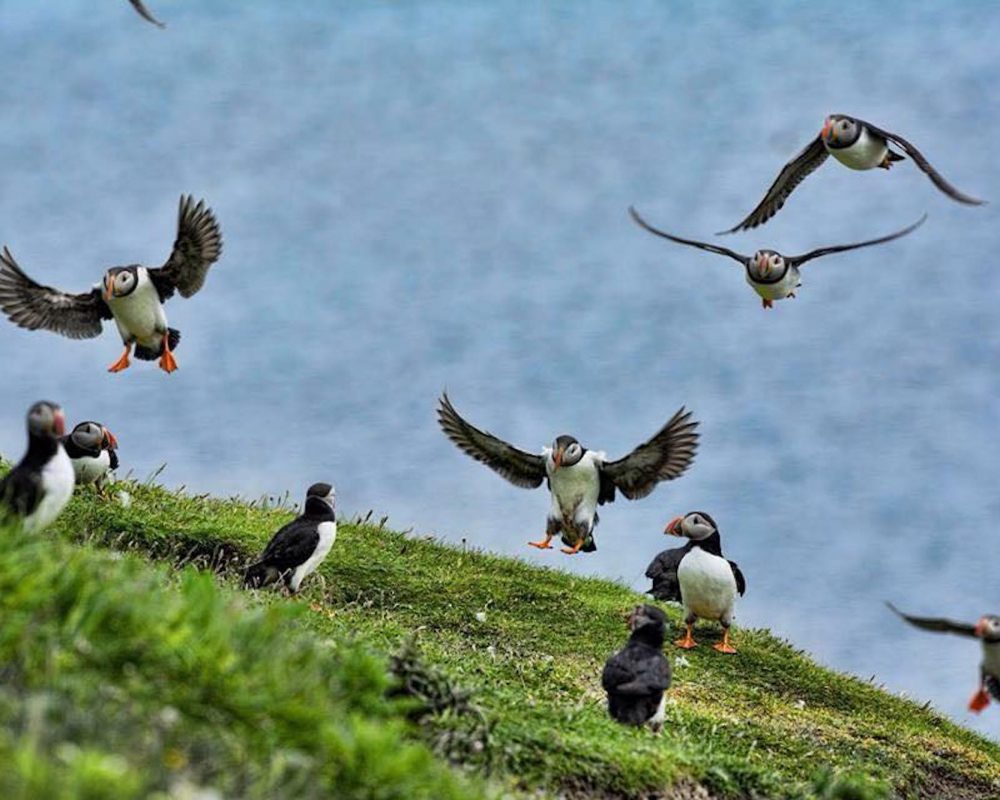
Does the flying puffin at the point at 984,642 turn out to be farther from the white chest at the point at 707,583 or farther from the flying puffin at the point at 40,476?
the flying puffin at the point at 40,476

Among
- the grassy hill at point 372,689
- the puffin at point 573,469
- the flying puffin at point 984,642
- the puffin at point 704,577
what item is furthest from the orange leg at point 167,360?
the flying puffin at point 984,642

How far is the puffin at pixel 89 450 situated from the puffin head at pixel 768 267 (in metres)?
7.36

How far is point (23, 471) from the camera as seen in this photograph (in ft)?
27.5

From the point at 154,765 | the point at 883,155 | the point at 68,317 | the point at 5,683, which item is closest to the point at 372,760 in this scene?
the point at 154,765

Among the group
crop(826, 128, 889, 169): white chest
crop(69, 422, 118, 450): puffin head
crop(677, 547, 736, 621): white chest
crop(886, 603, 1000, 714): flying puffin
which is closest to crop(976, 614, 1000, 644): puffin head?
crop(886, 603, 1000, 714): flying puffin

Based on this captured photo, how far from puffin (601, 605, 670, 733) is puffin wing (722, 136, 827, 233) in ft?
29.9

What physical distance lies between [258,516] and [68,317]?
9.75ft

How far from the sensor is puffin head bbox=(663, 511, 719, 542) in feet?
47.2

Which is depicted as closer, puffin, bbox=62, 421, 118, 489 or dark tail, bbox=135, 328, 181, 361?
puffin, bbox=62, 421, 118, 489

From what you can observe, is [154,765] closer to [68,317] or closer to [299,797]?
[299,797]

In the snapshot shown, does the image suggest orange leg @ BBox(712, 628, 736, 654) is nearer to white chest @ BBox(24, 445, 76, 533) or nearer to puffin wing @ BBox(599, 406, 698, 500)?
puffin wing @ BBox(599, 406, 698, 500)

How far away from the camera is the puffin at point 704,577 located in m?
14.1

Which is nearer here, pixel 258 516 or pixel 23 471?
pixel 23 471

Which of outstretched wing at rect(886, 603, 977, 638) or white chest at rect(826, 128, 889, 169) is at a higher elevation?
white chest at rect(826, 128, 889, 169)
